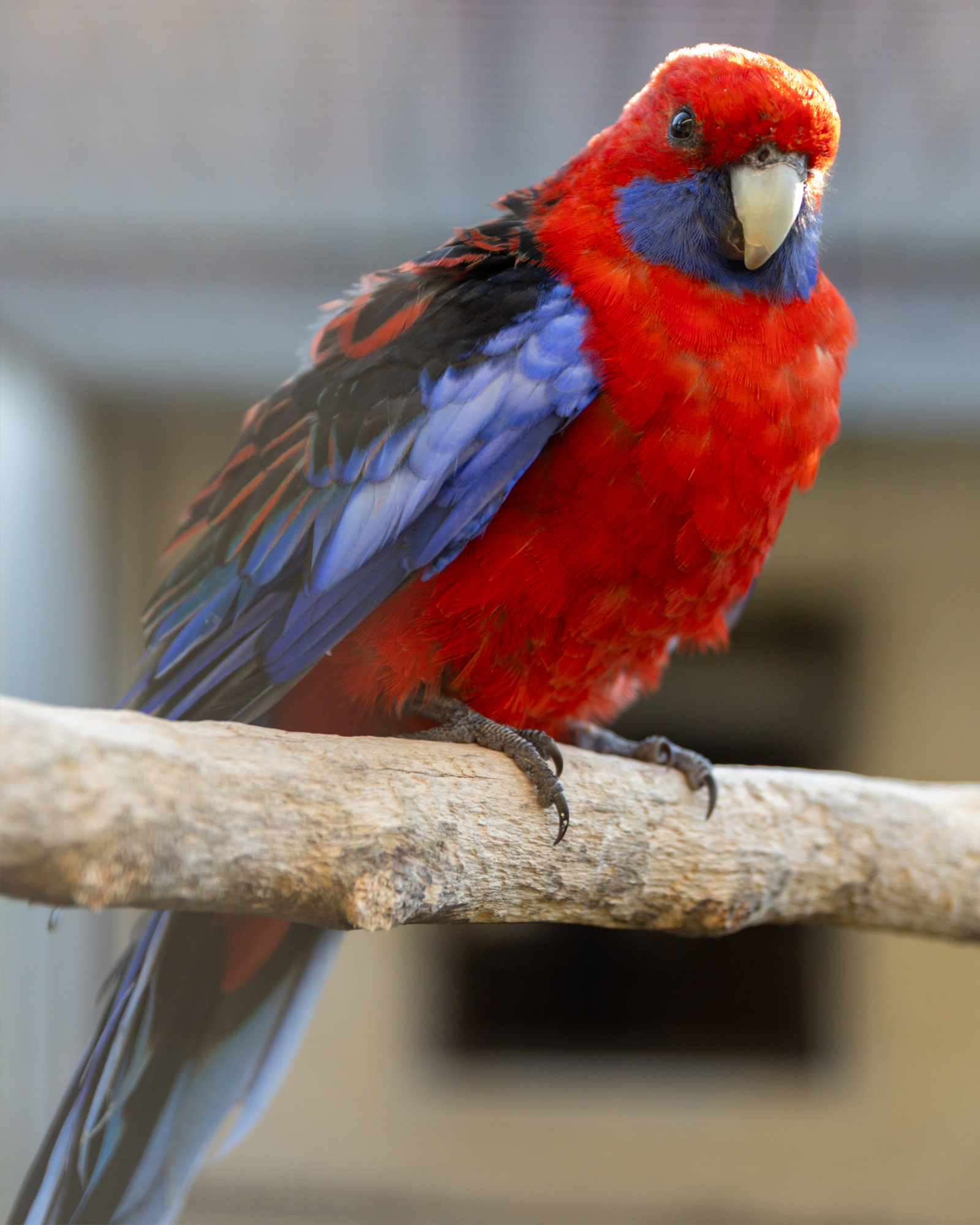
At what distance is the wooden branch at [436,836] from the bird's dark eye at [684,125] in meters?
0.53

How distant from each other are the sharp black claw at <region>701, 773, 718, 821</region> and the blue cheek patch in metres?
0.44

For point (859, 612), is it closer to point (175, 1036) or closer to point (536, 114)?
point (536, 114)

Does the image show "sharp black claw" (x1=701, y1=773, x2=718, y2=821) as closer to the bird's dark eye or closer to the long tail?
the long tail

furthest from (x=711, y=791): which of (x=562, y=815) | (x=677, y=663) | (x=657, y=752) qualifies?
(x=677, y=663)

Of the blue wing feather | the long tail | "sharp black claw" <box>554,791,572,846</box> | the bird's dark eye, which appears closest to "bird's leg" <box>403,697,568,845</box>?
"sharp black claw" <box>554,791,572,846</box>

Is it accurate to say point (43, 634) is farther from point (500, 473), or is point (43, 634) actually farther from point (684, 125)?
point (684, 125)

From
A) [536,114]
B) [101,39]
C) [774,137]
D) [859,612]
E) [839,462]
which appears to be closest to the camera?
[774,137]

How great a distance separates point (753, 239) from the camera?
756mm

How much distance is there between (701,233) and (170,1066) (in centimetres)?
84

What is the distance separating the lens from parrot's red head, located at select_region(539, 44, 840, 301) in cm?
74

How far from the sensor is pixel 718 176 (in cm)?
77

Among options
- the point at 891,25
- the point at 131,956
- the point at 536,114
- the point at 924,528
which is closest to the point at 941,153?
the point at 891,25

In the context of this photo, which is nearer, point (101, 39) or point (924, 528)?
point (101, 39)

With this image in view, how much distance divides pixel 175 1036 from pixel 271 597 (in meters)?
0.40
